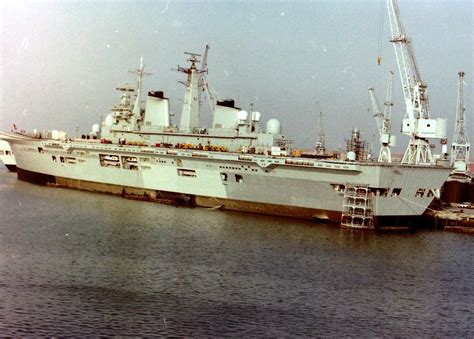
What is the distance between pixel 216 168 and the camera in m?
36.2

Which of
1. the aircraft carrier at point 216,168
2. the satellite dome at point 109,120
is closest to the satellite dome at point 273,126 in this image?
the aircraft carrier at point 216,168

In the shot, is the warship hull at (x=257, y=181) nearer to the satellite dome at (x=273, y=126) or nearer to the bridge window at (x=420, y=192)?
the bridge window at (x=420, y=192)

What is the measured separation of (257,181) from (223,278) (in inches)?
614

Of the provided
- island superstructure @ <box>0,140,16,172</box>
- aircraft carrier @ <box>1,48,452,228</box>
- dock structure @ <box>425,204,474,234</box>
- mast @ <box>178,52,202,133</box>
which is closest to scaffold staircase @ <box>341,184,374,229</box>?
aircraft carrier @ <box>1,48,452,228</box>

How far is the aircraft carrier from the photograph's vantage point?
3206 cm

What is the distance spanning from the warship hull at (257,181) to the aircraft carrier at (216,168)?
6 cm

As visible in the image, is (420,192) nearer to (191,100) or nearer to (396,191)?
(396,191)

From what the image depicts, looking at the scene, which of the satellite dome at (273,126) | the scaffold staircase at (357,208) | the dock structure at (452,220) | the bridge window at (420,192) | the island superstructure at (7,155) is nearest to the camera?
the scaffold staircase at (357,208)

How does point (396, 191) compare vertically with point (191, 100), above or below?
below

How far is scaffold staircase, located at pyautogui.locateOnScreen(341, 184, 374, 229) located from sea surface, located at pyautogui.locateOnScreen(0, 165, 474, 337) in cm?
133

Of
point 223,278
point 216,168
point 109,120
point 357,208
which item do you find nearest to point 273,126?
point 216,168

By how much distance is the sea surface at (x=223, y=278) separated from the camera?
15125mm

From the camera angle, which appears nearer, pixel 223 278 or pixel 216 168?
pixel 223 278

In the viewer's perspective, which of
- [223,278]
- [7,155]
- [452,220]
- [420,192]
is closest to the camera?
[223,278]
